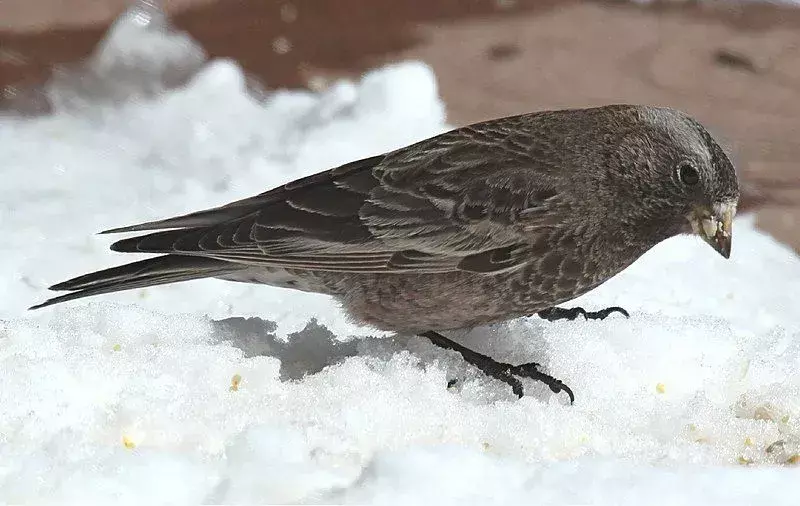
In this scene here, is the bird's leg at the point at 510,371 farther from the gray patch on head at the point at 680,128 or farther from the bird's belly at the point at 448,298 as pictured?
the gray patch on head at the point at 680,128

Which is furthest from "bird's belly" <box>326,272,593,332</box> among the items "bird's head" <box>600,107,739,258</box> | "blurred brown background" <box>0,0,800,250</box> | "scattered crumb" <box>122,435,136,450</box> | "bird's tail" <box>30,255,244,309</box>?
"blurred brown background" <box>0,0,800,250</box>

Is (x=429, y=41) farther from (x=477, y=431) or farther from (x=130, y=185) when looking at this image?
(x=477, y=431)

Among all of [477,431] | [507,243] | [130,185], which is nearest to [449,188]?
[507,243]

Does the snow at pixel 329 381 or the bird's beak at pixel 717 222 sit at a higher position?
the bird's beak at pixel 717 222

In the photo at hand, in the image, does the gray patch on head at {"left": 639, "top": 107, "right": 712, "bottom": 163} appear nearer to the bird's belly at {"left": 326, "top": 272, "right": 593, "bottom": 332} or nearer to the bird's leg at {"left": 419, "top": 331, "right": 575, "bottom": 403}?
the bird's belly at {"left": 326, "top": 272, "right": 593, "bottom": 332}

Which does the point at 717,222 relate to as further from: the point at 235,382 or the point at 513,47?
the point at 513,47

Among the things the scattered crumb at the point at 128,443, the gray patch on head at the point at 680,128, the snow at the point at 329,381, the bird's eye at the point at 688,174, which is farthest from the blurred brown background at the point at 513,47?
the scattered crumb at the point at 128,443

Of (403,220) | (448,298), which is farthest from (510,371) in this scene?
(403,220)

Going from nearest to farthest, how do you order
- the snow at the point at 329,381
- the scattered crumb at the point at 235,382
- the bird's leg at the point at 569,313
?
the snow at the point at 329,381 < the scattered crumb at the point at 235,382 < the bird's leg at the point at 569,313
